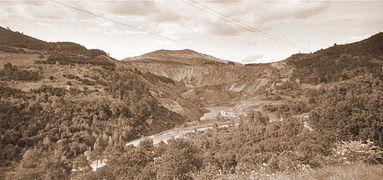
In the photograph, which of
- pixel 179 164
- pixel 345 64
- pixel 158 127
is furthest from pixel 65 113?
pixel 345 64

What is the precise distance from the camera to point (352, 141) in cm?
1975

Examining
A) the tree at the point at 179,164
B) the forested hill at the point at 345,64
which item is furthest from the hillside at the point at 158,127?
the forested hill at the point at 345,64

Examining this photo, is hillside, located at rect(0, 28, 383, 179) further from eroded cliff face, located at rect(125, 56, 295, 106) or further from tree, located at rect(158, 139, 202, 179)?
eroded cliff face, located at rect(125, 56, 295, 106)

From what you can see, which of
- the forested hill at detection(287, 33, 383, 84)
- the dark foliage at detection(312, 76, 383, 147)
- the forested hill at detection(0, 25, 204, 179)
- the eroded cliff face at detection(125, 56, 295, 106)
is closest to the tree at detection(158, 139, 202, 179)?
the dark foliage at detection(312, 76, 383, 147)

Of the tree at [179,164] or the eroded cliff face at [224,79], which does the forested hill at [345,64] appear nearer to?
the eroded cliff face at [224,79]

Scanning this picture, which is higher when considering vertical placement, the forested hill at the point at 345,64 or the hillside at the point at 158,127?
the forested hill at the point at 345,64

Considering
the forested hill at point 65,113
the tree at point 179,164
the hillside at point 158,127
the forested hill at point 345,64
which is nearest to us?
the tree at point 179,164

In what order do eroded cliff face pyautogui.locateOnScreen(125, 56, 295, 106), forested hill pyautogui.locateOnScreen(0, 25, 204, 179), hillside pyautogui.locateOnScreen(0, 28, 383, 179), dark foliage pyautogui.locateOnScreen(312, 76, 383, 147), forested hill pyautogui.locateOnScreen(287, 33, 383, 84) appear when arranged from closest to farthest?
hillside pyautogui.locateOnScreen(0, 28, 383, 179) < dark foliage pyautogui.locateOnScreen(312, 76, 383, 147) < forested hill pyautogui.locateOnScreen(0, 25, 204, 179) < forested hill pyautogui.locateOnScreen(287, 33, 383, 84) < eroded cliff face pyautogui.locateOnScreen(125, 56, 295, 106)

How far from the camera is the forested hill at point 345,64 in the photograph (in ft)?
201

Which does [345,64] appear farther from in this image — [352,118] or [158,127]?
[352,118]

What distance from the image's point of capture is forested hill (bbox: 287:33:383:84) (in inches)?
Answer: 2413

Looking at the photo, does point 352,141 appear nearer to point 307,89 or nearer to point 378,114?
point 378,114

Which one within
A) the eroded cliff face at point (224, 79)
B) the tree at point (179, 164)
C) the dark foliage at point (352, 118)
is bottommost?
the eroded cliff face at point (224, 79)

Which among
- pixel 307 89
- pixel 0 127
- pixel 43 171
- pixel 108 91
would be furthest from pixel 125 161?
pixel 307 89
